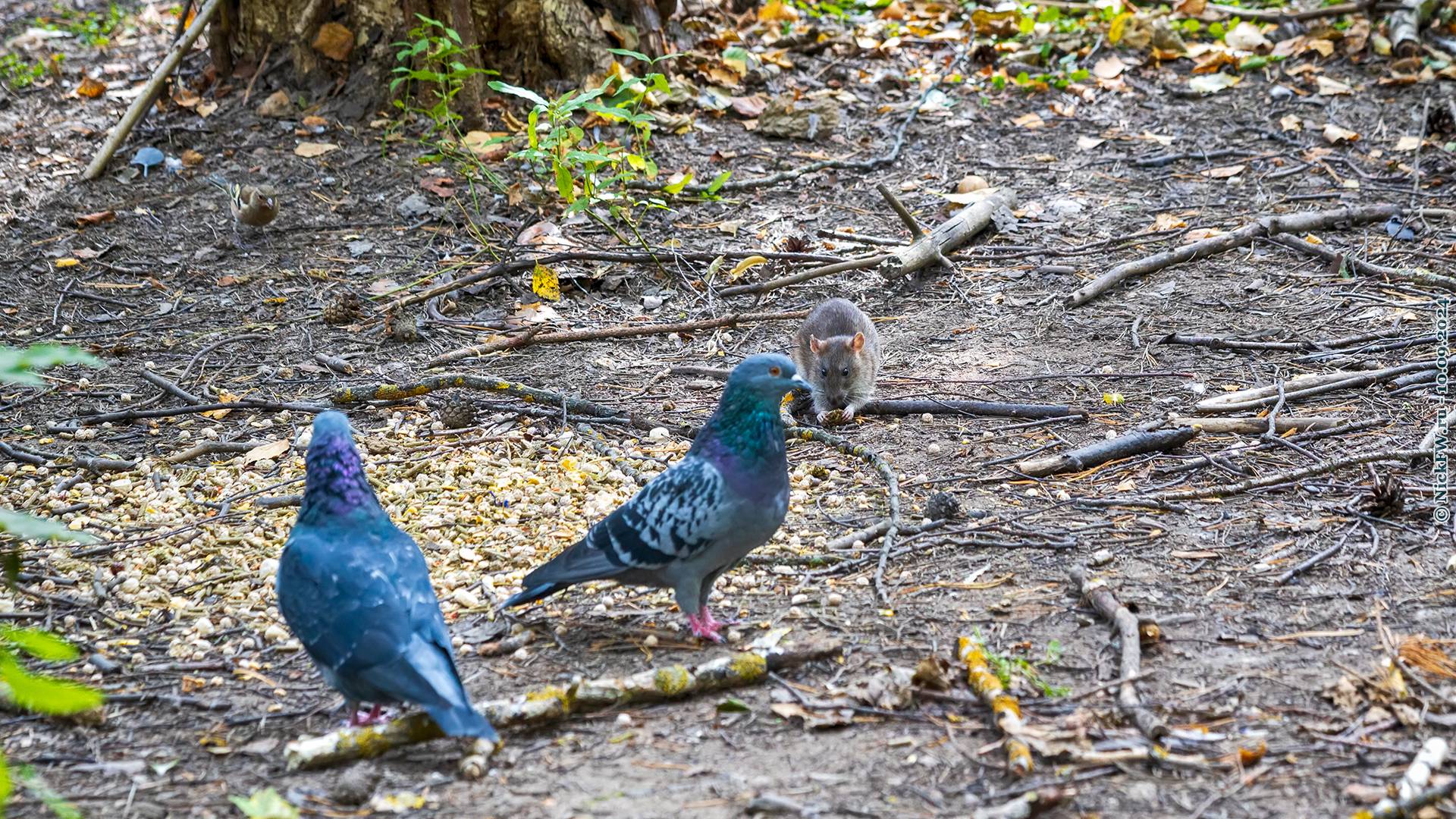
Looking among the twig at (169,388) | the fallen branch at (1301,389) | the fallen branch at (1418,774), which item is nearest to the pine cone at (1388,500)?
the fallen branch at (1301,389)

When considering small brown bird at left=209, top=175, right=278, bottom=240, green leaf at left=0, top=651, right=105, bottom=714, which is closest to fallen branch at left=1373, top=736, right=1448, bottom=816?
green leaf at left=0, top=651, right=105, bottom=714

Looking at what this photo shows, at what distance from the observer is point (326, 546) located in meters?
3.51

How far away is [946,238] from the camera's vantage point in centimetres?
720

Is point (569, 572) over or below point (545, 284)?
over

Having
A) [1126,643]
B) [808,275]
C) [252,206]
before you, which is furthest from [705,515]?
[252,206]

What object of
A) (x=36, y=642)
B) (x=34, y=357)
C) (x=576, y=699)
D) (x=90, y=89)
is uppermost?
(x=34, y=357)

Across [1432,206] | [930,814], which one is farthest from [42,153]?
[1432,206]

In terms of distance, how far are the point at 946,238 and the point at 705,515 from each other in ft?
12.8

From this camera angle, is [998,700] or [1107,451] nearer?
[998,700]

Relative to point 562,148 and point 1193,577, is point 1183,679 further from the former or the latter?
point 562,148

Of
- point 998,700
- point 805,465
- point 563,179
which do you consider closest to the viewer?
point 998,700

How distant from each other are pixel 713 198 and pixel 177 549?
422 centimetres

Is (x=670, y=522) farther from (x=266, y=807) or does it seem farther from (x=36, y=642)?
(x=36, y=642)

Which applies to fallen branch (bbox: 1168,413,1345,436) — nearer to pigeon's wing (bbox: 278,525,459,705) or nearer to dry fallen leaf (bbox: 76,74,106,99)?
pigeon's wing (bbox: 278,525,459,705)
